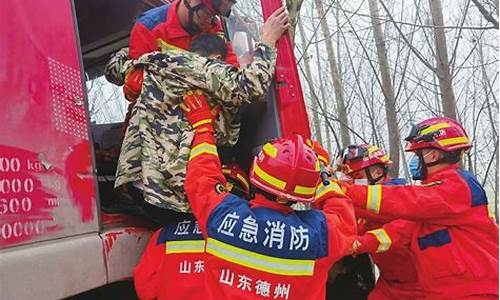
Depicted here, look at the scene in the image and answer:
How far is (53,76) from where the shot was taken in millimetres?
1722

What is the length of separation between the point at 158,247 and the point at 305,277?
0.60 m

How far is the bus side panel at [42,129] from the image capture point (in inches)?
59.4

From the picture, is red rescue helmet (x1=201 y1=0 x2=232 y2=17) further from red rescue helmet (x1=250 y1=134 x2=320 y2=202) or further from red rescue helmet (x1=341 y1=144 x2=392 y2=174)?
red rescue helmet (x1=341 y1=144 x2=392 y2=174)

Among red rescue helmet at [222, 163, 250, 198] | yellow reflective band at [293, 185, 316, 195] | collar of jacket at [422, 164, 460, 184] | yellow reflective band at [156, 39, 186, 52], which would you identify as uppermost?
yellow reflective band at [156, 39, 186, 52]

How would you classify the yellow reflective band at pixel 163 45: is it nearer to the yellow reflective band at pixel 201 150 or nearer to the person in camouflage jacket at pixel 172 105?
the person in camouflage jacket at pixel 172 105

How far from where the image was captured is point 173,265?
2100 millimetres

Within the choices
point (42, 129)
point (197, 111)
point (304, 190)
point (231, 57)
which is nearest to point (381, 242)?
point (304, 190)

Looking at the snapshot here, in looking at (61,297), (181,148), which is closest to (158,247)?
(181,148)

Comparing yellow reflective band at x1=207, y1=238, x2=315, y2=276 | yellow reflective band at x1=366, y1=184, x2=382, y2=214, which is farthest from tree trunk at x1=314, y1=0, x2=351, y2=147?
yellow reflective band at x1=207, y1=238, x2=315, y2=276

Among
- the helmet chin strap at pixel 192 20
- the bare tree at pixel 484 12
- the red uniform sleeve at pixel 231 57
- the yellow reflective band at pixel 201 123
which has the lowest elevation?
the yellow reflective band at pixel 201 123

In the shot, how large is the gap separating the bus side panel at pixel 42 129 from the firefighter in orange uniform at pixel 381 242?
1.82m

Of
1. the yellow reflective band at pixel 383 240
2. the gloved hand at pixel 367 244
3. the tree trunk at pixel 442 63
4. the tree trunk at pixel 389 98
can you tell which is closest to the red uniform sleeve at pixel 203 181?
the gloved hand at pixel 367 244

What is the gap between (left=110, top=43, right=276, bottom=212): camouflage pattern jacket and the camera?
2150mm

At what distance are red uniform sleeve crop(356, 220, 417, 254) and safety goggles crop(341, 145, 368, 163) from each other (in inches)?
22.7
